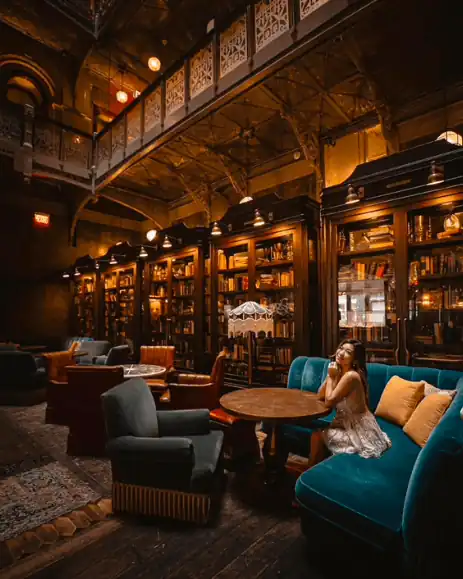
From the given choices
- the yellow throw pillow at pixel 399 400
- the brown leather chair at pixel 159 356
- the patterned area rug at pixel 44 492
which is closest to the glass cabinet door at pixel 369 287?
the yellow throw pillow at pixel 399 400

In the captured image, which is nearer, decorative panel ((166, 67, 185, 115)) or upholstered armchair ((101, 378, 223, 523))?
upholstered armchair ((101, 378, 223, 523))

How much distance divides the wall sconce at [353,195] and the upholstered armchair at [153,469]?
9.34ft

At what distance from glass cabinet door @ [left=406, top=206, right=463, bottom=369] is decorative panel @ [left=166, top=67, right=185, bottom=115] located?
3869 mm

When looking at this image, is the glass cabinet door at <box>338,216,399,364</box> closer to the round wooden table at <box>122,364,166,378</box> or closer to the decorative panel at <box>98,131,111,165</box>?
the round wooden table at <box>122,364,166,378</box>

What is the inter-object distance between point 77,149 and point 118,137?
1300mm

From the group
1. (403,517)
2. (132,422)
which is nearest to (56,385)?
(132,422)

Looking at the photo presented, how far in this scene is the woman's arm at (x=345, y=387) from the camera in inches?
93.6

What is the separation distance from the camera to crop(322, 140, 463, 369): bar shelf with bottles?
11.0 ft

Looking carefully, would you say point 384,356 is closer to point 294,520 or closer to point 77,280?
point 294,520

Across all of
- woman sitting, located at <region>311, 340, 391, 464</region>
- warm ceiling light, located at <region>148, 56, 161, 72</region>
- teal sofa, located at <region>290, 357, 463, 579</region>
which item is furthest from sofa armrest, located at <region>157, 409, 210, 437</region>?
warm ceiling light, located at <region>148, 56, 161, 72</region>

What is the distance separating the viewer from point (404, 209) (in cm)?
352

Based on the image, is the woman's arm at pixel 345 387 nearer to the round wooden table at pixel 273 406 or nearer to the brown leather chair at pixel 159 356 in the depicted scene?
the round wooden table at pixel 273 406

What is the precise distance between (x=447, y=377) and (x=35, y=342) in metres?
8.94

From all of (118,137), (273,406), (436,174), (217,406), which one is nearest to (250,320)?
(217,406)
